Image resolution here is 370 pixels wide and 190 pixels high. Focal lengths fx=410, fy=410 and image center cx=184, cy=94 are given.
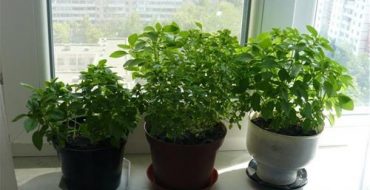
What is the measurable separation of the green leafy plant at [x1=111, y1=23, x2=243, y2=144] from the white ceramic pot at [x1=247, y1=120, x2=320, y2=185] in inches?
5.6

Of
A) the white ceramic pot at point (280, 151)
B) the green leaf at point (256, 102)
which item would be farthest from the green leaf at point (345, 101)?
the green leaf at point (256, 102)

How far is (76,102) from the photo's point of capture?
0.97 metres

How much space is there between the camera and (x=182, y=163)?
1.07 meters

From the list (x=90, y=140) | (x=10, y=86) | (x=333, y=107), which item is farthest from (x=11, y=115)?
(x=333, y=107)

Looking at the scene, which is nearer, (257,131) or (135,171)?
(257,131)

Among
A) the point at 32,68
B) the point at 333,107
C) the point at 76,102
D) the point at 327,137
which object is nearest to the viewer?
the point at 76,102

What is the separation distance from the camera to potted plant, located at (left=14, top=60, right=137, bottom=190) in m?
0.96

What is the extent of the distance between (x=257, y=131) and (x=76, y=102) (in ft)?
1.61

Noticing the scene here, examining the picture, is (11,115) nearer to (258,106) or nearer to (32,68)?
(32,68)

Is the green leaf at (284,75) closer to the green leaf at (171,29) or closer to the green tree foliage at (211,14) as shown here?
the green leaf at (171,29)

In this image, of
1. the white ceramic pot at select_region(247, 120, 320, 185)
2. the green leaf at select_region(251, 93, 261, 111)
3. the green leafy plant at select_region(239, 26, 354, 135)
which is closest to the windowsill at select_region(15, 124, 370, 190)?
the white ceramic pot at select_region(247, 120, 320, 185)

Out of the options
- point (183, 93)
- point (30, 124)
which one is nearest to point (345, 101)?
point (183, 93)

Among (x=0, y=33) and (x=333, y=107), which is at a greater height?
(x=0, y=33)

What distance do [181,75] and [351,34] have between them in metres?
0.67
